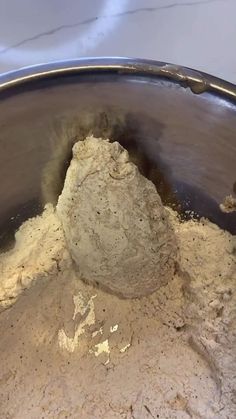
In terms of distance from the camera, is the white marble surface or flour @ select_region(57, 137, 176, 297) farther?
the white marble surface

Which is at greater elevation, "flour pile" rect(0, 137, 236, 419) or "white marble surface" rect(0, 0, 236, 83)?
"white marble surface" rect(0, 0, 236, 83)

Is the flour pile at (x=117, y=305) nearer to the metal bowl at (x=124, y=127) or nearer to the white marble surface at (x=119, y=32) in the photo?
the metal bowl at (x=124, y=127)

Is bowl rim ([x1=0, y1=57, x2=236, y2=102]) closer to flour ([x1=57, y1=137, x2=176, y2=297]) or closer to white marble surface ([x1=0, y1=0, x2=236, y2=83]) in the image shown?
flour ([x1=57, y1=137, x2=176, y2=297])

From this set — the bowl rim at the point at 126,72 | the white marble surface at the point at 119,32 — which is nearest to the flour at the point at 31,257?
the bowl rim at the point at 126,72

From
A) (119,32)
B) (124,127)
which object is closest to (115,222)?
(124,127)

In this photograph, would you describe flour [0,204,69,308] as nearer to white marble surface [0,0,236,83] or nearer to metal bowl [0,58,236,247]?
metal bowl [0,58,236,247]

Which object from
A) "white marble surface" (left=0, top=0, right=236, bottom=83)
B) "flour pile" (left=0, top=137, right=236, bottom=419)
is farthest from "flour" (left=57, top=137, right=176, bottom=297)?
"white marble surface" (left=0, top=0, right=236, bottom=83)

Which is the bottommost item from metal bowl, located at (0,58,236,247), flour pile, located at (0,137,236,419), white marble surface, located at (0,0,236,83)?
flour pile, located at (0,137,236,419)

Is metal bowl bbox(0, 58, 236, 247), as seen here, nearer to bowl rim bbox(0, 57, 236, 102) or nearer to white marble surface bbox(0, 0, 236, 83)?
bowl rim bbox(0, 57, 236, 102)
